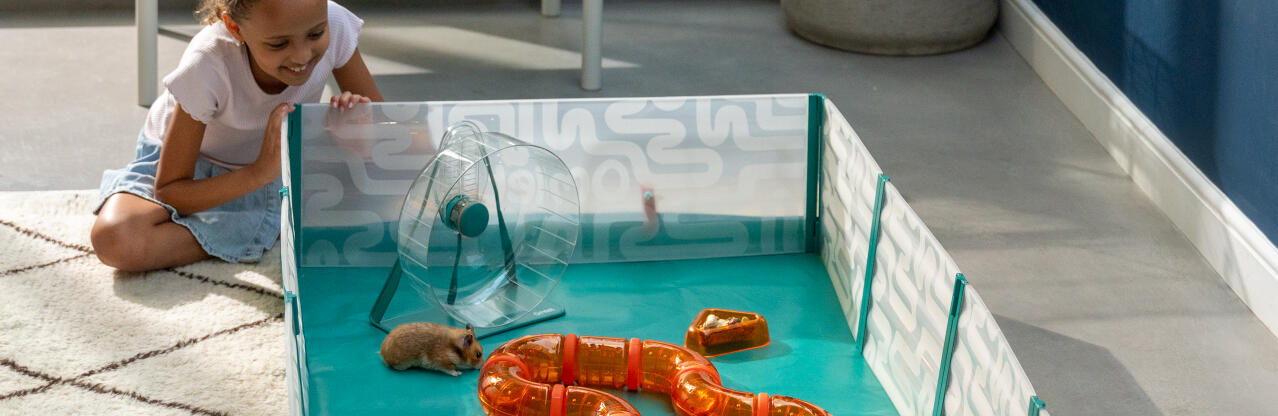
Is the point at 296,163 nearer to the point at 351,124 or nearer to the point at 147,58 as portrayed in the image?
the point at 351,124

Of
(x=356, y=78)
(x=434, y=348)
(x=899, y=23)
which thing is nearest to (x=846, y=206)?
(x=434, y=348)

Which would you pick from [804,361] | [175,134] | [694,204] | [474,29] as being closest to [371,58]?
[474,29]

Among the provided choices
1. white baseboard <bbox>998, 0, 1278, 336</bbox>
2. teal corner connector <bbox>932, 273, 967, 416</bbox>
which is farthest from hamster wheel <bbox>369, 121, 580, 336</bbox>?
white baseboard <bbox>998, 0, 1278, 336</bbox>

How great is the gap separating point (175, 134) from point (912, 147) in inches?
53.2

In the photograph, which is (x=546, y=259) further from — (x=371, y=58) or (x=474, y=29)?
(x=474, y=29)

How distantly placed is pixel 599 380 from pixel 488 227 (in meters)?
0.26

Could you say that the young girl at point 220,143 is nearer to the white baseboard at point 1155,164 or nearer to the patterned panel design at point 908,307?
the patterned panel design at point 908,307

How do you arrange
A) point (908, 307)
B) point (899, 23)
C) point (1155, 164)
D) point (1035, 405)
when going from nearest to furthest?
point (1035, 405) < point (908, 307) < point (1155, 164) < point (899, 23)

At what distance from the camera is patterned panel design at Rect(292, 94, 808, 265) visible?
172 centimetres

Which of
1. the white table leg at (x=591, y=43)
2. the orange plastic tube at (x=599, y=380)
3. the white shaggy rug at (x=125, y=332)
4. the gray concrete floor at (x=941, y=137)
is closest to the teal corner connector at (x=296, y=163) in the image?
the white shaggy rug at (x=125, y=332)

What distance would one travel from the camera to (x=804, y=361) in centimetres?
159

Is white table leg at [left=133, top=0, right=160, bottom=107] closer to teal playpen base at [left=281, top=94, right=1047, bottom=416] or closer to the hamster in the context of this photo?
teal playpen base at [left=281, top=94, right=1047, bottom=416]

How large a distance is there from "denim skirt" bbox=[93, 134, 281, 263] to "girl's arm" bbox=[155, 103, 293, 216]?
3 cm

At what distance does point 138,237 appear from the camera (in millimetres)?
1789
